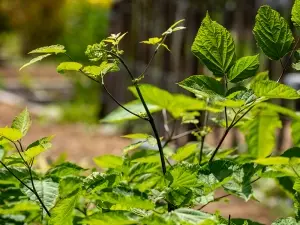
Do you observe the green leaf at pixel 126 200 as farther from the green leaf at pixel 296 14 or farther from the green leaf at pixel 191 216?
the green leaf at pixel 296 14

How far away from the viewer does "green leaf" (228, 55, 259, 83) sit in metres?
1.11

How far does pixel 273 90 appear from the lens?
1067 mm

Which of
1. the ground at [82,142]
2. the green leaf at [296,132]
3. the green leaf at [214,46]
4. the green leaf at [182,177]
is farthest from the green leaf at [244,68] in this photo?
the ground at [82,142]

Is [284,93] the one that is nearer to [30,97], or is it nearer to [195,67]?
[195,67]

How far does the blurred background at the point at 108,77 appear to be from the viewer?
7.15 meters

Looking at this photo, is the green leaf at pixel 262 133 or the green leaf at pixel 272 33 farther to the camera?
the green leaf at pixel 262 133

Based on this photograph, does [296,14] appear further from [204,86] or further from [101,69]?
[101,69]

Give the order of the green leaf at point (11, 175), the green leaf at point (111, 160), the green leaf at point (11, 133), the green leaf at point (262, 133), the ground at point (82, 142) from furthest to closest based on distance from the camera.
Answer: the ground at point (82, 142) → the green leaf at point (262, 133) → the green leaf at point (111, 160) → the green leaf at point (11, 175) → the green leaf at point (11, 133)

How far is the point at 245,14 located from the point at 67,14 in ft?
44.5

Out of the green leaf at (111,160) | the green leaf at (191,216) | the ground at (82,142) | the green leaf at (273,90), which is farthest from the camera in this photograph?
the ground at (82,142)

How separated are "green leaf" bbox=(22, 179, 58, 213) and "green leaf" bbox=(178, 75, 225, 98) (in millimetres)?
285

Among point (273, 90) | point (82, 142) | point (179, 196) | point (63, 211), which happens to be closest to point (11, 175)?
point (63, 211)

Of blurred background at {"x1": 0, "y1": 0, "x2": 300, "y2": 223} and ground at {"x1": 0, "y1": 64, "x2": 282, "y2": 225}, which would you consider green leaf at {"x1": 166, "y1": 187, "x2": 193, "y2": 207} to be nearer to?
blurred background at {"x1": 0, "y1": 0, "x2": 300, "y2": 223}

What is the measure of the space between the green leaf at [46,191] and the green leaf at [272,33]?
389 mm
